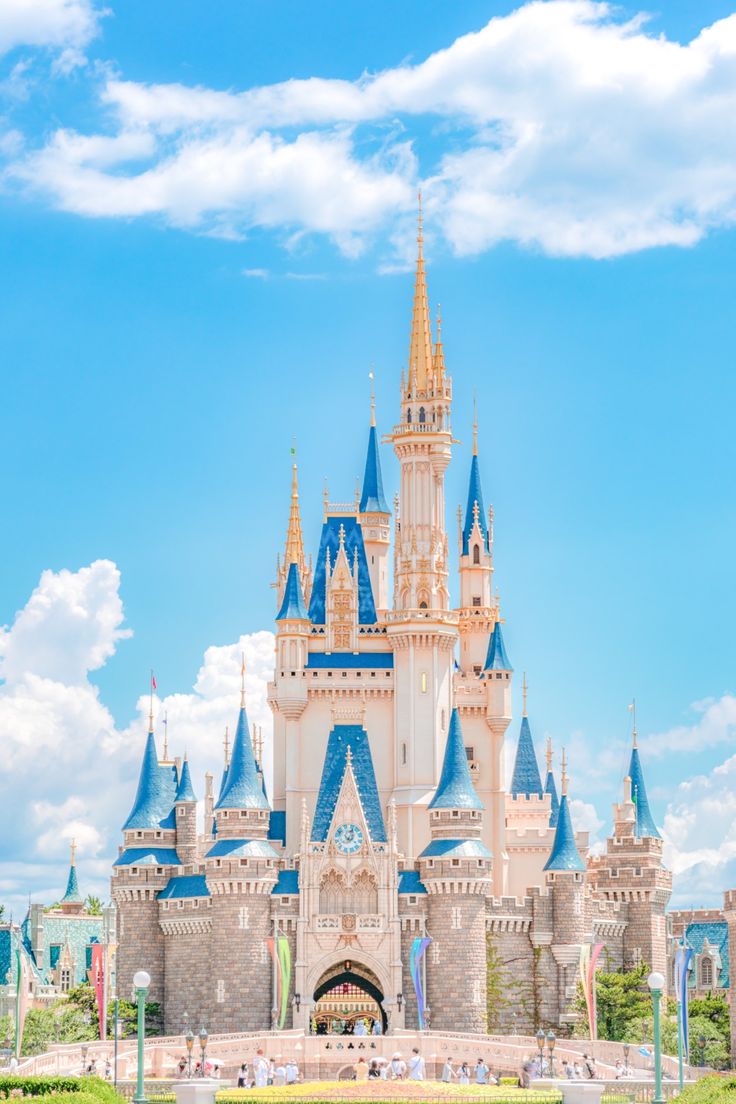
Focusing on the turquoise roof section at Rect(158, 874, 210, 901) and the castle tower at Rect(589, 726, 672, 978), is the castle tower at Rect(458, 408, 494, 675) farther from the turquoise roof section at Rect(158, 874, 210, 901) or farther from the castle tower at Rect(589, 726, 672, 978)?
the turquoise roof section at Rect(158, 874, 210, 901)

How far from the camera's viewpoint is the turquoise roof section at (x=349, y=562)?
102 m

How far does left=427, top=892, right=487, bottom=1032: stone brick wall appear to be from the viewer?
89.5m

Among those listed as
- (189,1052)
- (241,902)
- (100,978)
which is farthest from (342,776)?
(189,1052)

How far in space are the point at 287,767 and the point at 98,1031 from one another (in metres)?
14.1

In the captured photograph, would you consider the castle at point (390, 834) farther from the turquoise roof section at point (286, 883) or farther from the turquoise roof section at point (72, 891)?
the turquoise roof section at point (72, 891)

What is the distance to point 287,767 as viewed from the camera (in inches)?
3922

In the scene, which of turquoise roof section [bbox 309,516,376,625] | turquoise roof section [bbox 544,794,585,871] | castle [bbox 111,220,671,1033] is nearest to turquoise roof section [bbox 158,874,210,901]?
castle [bbox 111,220,671,1033]

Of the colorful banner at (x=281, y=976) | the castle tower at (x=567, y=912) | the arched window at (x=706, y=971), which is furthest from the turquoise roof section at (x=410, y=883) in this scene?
the arched window at (x=706, y=971)

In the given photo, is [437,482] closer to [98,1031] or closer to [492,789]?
[492,789]

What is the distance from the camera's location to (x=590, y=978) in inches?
3533

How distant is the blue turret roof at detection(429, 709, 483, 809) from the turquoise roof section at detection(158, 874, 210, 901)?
10055 millimetres

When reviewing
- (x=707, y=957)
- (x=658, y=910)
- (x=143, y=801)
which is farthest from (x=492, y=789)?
(x=707, y=957)

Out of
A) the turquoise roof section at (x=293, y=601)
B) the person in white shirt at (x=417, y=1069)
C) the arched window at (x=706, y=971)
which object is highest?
the turquoise roof section at (x=293, y=601)

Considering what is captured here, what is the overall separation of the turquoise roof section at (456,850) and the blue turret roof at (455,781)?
1537 mm
